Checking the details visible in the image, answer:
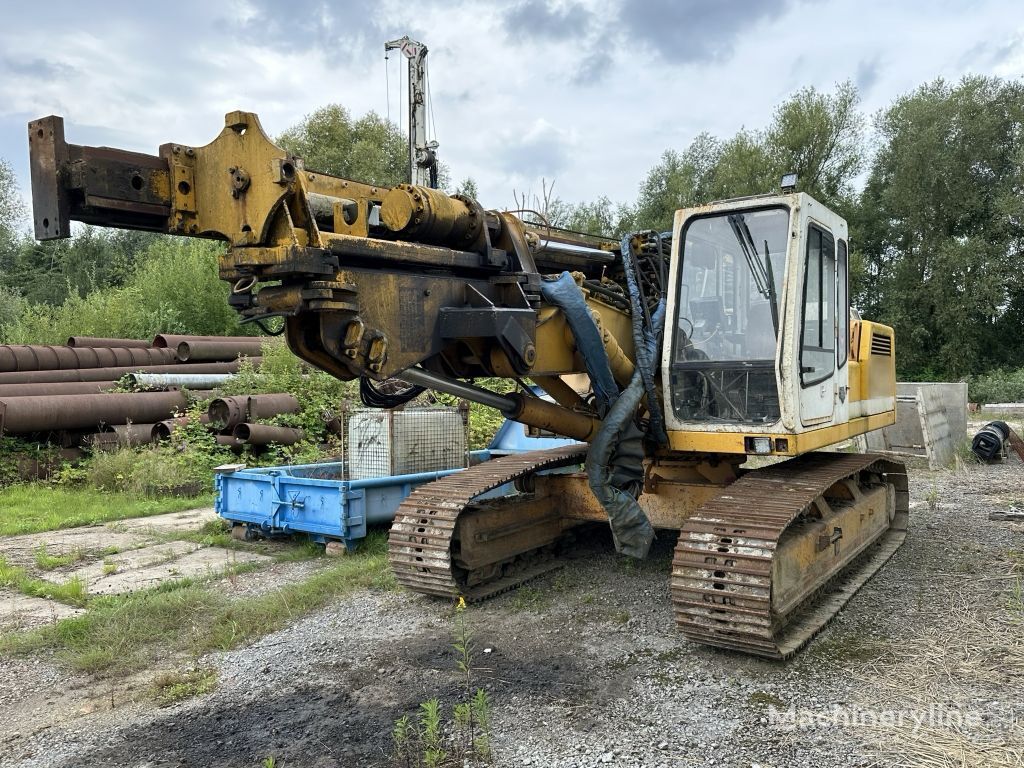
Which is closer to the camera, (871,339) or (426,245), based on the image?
(426,245)

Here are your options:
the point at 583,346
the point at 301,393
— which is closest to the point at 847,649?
the point at 583,346

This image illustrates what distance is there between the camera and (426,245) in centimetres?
388

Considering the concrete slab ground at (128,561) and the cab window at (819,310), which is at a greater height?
the cab window at (819,310)

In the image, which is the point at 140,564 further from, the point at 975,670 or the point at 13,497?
the point at 975,670

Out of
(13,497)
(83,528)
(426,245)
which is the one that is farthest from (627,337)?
(13,497)

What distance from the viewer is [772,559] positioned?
430cm

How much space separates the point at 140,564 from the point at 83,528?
7.67ft

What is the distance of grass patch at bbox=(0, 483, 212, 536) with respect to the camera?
945 cm

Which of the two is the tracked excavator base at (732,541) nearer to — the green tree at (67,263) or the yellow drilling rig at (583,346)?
the yellow drilling rig at (583,346)

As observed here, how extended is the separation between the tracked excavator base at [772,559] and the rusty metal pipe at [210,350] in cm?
1192

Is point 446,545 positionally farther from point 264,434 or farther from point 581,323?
point 264,434

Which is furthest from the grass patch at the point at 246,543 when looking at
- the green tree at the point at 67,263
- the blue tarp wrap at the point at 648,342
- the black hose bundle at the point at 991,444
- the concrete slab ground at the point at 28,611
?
the green tree at the point at 67,263

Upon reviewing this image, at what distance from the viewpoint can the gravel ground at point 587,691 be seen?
3609 millimetres

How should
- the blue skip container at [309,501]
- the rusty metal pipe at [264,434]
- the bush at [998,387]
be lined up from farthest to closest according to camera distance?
the bush at [998,387], the rusty metal pipe at [264,434], the blue skip container at [309,501]
